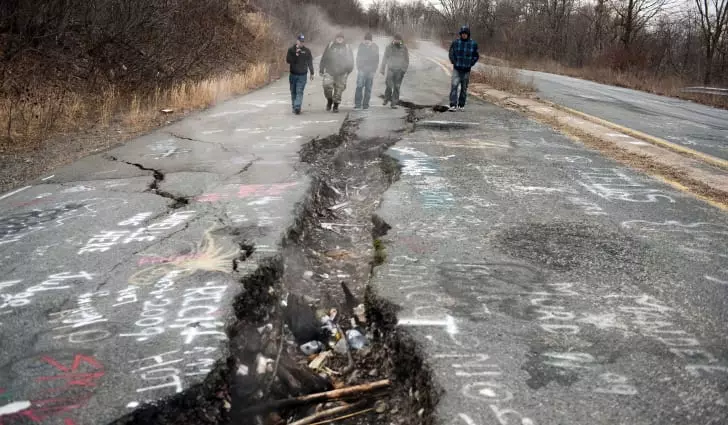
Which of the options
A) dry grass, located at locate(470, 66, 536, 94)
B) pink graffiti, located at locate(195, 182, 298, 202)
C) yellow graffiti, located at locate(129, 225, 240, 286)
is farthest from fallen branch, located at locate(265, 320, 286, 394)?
dry grass, located at locate(470, 66, 536, 94)

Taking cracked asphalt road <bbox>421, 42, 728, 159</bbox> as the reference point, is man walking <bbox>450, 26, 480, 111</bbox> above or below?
above

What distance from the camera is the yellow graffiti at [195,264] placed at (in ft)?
11.1

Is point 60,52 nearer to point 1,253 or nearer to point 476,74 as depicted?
point 1,253

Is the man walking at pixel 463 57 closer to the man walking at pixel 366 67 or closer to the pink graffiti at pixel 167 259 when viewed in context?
the man walking at pixel 366 67

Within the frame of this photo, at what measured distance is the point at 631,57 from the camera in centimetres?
2775

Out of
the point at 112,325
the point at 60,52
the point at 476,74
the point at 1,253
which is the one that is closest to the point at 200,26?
the point at 60,52

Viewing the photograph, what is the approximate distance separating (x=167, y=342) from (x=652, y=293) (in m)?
2.64

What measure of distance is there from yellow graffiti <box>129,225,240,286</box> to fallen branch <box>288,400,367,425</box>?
1251mm

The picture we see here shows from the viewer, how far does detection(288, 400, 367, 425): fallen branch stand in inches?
97.8

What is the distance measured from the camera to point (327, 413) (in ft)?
8.25

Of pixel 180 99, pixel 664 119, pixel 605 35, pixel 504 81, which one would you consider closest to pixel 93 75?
pixel 180 99

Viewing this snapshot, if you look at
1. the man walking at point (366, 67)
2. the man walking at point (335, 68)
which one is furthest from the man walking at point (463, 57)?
the man walking at point (335, 68)

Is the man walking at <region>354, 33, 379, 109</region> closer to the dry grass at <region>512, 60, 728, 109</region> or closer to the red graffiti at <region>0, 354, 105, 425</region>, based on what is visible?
the red graffiti at <region>0, 354, 105, 425</region>

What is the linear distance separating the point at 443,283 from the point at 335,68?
804 centimetres
